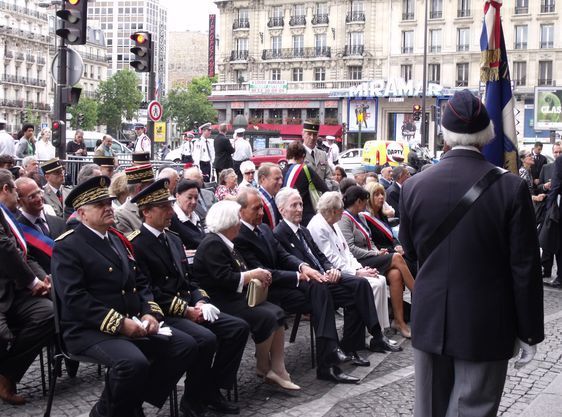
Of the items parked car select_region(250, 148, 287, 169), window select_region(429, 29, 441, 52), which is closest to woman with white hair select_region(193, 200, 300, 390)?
parked car select_region(250, 148, 287, 169)

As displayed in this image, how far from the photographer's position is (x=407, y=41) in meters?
69.2

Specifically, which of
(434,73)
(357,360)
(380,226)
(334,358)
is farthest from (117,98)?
(334,358)

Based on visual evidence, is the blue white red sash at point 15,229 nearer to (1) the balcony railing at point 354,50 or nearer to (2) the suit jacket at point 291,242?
(2) the suit jacket at point 291,242

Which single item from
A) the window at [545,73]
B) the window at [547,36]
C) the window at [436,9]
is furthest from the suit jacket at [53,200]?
the window at [436,9]

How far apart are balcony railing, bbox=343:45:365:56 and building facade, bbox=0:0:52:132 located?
40806 millimetres

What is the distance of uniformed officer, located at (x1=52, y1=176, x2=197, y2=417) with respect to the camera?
5184 millimetres

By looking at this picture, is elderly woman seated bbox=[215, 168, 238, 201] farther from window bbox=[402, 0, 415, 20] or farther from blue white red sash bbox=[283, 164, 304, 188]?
window bbox=[402, 0, 415, 20]

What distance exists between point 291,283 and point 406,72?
64.2m

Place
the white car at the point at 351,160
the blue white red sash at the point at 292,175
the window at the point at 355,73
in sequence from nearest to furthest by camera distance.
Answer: the blue white red sash at the point at 292,175, the white car at the point at 351,160, the window at the point at 355,73

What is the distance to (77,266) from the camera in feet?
17.3

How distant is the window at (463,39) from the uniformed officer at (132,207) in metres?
61.7

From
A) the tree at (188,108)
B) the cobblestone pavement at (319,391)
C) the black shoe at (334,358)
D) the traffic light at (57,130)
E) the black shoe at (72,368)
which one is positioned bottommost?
the cobblestone pavement at (319,391)

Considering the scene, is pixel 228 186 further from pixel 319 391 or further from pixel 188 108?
pixel 188 108

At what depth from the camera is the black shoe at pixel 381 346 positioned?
788cm
